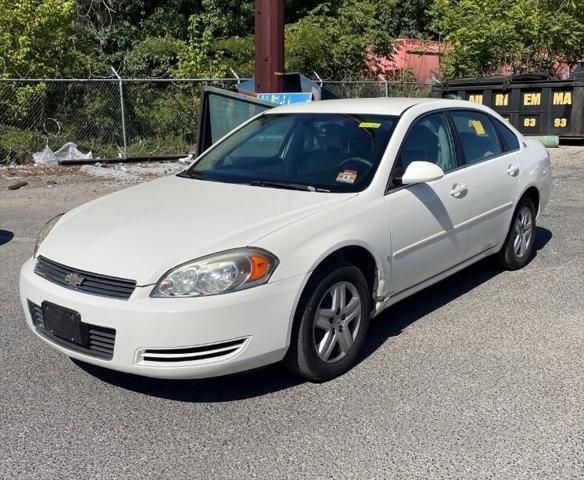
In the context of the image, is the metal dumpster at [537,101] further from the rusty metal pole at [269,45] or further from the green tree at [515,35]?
the rusty metal pole at [269,45]

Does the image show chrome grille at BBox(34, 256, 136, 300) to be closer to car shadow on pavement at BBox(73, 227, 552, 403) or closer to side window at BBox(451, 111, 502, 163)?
car shadow on pavement at BBox(73, 227, 552, 403)

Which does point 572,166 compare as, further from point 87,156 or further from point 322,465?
point 322,465

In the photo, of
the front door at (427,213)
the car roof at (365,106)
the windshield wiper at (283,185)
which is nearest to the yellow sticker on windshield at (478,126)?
the car roof at (365,106)

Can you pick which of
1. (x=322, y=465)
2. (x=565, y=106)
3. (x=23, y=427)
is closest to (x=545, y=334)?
(x=322, y=465)

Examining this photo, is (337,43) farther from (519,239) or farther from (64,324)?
(64,324)

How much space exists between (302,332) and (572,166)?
1075 cm

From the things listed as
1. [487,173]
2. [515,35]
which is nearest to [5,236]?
[487,173]

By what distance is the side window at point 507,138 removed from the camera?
5.77m

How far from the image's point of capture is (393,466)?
3.05m

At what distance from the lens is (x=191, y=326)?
329 centimetres

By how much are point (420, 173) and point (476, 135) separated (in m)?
1.42

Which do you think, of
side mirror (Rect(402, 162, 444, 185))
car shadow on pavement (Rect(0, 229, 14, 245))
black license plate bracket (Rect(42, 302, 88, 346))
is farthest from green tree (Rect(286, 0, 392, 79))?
black license plate bracket (Rect(42, 302, 88, 346))

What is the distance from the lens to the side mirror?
4223 millimetres

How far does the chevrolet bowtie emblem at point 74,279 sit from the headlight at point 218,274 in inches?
17.2
